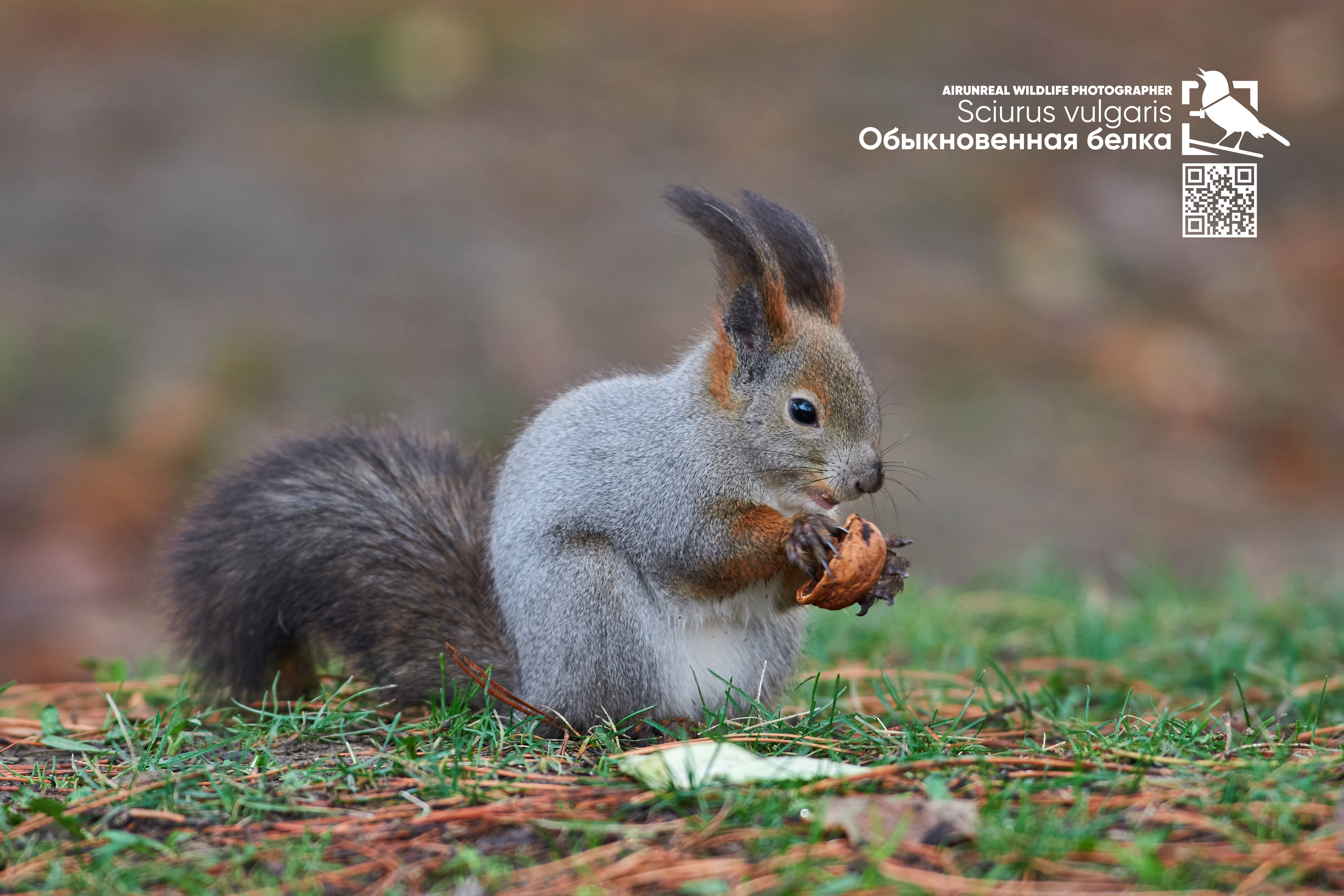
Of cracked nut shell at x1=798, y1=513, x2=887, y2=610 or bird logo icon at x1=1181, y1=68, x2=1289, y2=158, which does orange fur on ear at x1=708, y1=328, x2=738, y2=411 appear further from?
bird logo icon at x1=1181, y1=68, x2=1289, y2=158

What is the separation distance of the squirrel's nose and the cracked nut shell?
0.12 m

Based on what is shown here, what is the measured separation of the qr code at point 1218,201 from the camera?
23.5ft

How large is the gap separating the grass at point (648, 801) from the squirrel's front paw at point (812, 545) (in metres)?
0.22

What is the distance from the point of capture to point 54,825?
1.93 metres

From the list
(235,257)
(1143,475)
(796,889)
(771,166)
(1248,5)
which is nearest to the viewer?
(796,889)

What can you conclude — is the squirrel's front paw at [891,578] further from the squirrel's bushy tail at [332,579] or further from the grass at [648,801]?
the squirrel's bushy tail at [332,579]

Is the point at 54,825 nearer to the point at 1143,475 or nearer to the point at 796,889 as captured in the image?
the point at 796,889

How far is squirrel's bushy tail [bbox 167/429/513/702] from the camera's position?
271cm

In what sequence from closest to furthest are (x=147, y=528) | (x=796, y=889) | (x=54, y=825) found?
(x=796, y=889)
(x=54, y=825)
(x=147, y=528)

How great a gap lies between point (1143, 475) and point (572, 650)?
490 cm

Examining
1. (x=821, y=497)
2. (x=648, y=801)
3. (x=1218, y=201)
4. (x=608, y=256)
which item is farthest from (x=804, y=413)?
(x=1218, y=201)

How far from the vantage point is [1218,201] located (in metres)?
7.70

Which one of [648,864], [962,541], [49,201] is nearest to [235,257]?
[49,201]

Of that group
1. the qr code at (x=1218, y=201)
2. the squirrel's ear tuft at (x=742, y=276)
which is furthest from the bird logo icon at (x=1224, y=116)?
the squirrel's ear tuft at (x=742, y=276)
